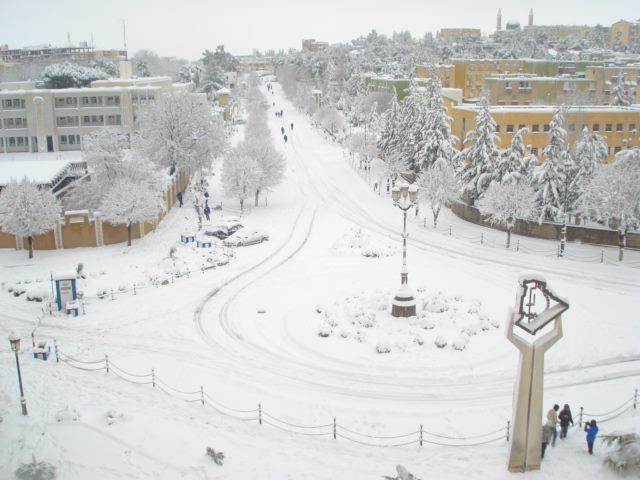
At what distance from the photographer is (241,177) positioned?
4322cm

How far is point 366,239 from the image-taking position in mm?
34375

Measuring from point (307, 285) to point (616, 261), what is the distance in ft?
51.5

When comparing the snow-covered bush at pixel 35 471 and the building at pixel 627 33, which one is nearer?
the snow-covered bush at pixel 35 471

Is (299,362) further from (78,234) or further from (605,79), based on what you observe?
(605,79)

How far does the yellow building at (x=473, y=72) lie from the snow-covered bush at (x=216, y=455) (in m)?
92.1

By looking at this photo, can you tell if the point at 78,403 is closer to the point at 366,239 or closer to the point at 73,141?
the point at 366,239

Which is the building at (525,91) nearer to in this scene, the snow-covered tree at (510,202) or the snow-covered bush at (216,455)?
the snow-covered tree at (510,202)

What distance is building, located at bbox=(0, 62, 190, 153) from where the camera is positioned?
74.1 metres

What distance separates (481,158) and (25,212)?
87.3ft

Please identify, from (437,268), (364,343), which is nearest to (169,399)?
(364,343)

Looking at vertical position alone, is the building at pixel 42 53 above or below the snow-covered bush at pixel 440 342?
above

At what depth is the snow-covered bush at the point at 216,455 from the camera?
45.2 feet

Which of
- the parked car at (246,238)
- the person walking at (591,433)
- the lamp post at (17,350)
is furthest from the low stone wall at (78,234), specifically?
the person walking at (591,433)

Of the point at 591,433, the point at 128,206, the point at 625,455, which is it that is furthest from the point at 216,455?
the point at 128,206
